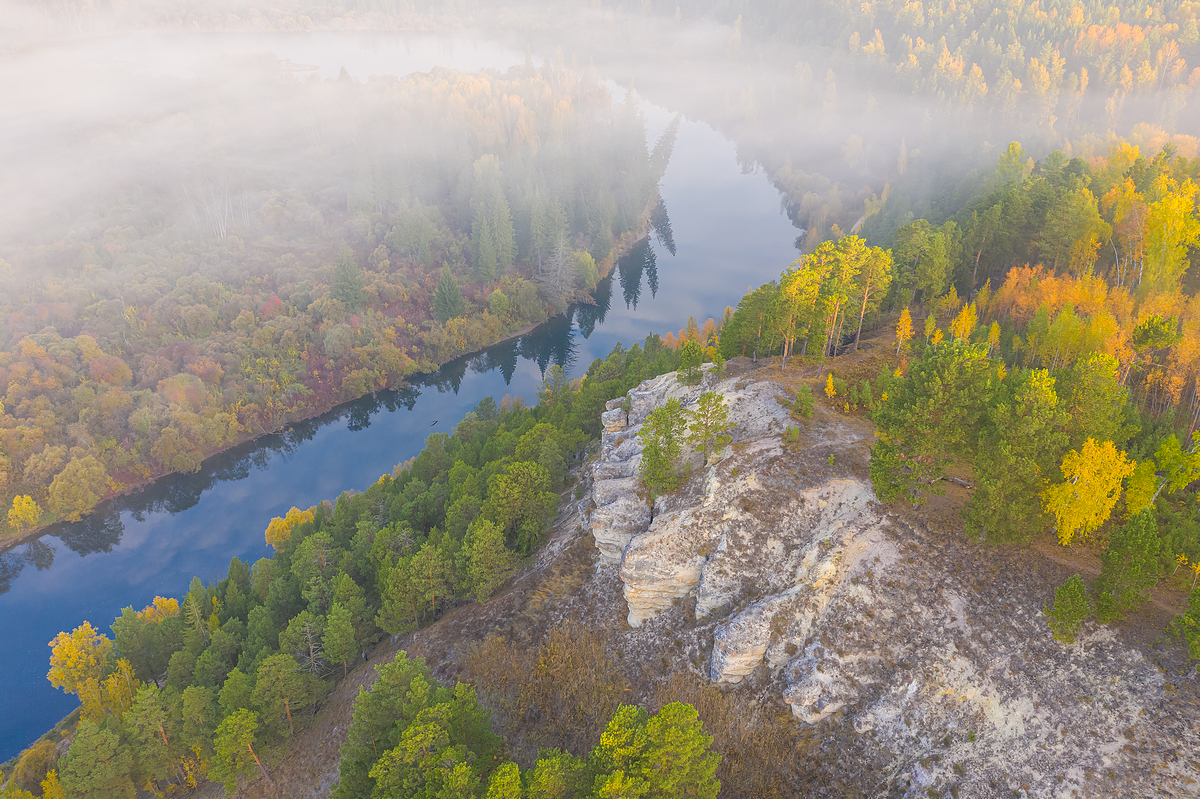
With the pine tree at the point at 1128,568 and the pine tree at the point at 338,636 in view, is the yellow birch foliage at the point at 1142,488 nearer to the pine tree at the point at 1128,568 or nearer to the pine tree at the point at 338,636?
the pine tree at the point at 1128,568

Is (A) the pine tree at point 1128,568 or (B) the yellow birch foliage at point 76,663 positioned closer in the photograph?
(A) the pine tree at point 1128,568

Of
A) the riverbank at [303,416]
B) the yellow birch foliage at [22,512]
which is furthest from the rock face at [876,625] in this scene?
the yellow birch foliage at [22,512]

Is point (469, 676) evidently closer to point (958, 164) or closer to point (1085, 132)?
point (958, 164)

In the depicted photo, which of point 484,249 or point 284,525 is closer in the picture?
point 284,525

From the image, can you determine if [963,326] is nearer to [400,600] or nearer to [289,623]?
[400,600]

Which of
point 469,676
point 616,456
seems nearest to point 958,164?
point 616,456

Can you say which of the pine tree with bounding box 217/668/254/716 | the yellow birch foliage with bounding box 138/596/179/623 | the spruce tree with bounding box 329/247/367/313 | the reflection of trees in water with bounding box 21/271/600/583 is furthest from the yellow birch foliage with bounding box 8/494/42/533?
the pine tree with bounding box 217/668/254/716

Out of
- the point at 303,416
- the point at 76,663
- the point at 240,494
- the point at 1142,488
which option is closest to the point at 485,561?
the point at 76,663
